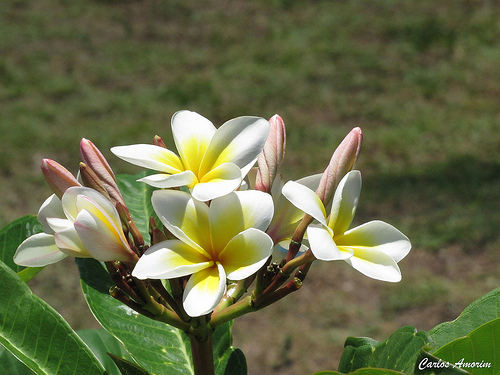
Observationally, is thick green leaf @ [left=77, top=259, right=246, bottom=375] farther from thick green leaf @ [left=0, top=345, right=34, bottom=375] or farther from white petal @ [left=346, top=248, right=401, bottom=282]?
white petal @ [left=346, top=248, right=401, bottom=282]

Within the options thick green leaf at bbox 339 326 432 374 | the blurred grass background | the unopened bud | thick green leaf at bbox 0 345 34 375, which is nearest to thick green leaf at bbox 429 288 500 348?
thick green leaf at bbox 339 326 432 374

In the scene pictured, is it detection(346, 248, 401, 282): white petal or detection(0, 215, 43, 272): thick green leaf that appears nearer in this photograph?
detection(346, 248, 401, 282): white petal

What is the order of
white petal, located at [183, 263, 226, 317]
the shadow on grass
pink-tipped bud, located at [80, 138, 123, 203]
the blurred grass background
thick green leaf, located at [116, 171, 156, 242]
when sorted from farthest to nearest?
the shadow on grass < the blurred grass background < thick green leaf, located at [116, 171, 156, 242] < pink-tipped bud, located at [80, 138, 123, 203] < white petal, located at [183, 263, 226, 317]

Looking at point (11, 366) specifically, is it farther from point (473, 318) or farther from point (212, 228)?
point (473, 318)

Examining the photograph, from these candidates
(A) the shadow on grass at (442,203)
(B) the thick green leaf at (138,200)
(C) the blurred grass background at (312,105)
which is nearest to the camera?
(B) the thick green leaf at (138,200)

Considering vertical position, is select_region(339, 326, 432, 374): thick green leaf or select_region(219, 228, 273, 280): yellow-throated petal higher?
select_region(219, 228, 273, 280): yellow-throated petal

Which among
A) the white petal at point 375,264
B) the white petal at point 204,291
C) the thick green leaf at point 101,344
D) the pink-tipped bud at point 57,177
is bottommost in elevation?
the thick green leaf at point 101,344

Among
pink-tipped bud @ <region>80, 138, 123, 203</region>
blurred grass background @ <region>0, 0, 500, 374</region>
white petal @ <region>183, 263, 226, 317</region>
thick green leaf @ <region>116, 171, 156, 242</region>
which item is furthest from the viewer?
blurred grass background @ <region>0, 0, 500, 374</region>

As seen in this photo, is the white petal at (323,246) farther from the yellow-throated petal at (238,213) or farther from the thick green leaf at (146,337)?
the thick green leaf at (146,337)

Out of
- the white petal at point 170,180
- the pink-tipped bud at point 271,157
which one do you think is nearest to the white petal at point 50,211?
the white petal at point 170,180
